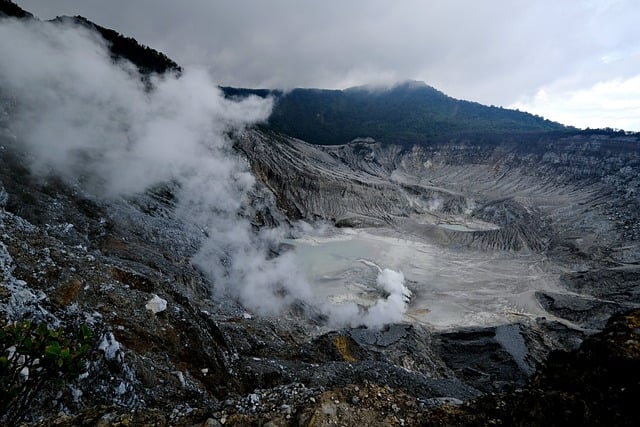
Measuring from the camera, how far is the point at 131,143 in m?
26.4

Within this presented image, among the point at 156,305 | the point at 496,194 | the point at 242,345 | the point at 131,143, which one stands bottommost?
the point at 242,345

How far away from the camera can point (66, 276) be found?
10734 mm

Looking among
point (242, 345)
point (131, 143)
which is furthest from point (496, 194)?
point (242, 345)

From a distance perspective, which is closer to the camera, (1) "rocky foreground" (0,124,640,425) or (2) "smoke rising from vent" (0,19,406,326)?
(1) "rocky foreground" (0,124,640,425)

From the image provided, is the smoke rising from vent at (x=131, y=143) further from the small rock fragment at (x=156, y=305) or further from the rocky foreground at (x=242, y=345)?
the small rock fragment at (x=156, y=305)

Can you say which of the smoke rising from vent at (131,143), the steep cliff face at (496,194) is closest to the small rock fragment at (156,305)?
the smoke rising from vent at (131,143)

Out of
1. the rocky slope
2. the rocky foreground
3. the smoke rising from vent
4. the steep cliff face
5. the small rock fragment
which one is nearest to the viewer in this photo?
the rocky foreground

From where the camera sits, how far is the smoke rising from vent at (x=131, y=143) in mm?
21403

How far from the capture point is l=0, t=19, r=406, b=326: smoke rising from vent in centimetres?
2140

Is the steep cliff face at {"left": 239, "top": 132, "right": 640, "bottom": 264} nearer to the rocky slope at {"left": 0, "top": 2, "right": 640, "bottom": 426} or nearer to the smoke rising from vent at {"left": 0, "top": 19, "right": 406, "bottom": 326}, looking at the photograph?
the rocky slope at {"left": 0, "top": 2, "right": 640, "bottom": 426}

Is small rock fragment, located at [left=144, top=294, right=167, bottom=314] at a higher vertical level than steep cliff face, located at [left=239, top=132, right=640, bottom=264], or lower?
lower

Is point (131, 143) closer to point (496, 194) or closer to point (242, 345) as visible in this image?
point (242, 345)

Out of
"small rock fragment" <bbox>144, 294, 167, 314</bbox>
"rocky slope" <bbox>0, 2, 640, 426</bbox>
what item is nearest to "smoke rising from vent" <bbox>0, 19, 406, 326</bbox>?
"rocky slope" <bbox>0, 2, 640, 426</bbox>

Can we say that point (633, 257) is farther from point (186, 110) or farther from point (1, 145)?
point (1, 145)
